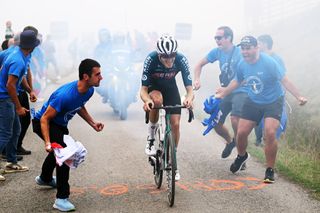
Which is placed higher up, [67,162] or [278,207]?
[67,162]

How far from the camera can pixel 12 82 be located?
734 cm

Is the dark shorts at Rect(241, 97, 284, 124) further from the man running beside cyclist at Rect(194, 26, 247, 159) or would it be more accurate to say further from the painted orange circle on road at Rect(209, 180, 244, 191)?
the painted orange circle on road at Rect(209, 180, 244, 191)

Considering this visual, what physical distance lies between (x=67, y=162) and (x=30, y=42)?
2.17 metres

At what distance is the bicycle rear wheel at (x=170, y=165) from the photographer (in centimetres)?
621

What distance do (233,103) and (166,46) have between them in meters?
2.75

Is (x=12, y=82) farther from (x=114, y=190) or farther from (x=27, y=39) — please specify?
(x=114, y=190)

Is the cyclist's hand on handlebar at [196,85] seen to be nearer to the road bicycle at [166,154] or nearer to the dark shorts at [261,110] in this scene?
the dark shorts at [261,110]

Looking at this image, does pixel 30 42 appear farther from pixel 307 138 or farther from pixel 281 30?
pixel 281 30

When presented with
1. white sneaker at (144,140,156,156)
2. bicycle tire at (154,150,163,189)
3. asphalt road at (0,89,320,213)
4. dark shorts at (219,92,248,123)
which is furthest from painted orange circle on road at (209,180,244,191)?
dark shorts at (219,92,248,123)

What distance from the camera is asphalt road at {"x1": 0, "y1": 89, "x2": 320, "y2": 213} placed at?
21.0ft

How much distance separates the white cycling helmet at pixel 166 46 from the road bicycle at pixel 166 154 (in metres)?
0.72

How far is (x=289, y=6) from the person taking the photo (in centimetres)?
3192

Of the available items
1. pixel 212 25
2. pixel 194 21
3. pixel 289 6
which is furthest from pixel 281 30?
pixel 194 21

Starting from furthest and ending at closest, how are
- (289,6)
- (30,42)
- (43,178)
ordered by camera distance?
(289,6)
(30,42)
(43,178)
